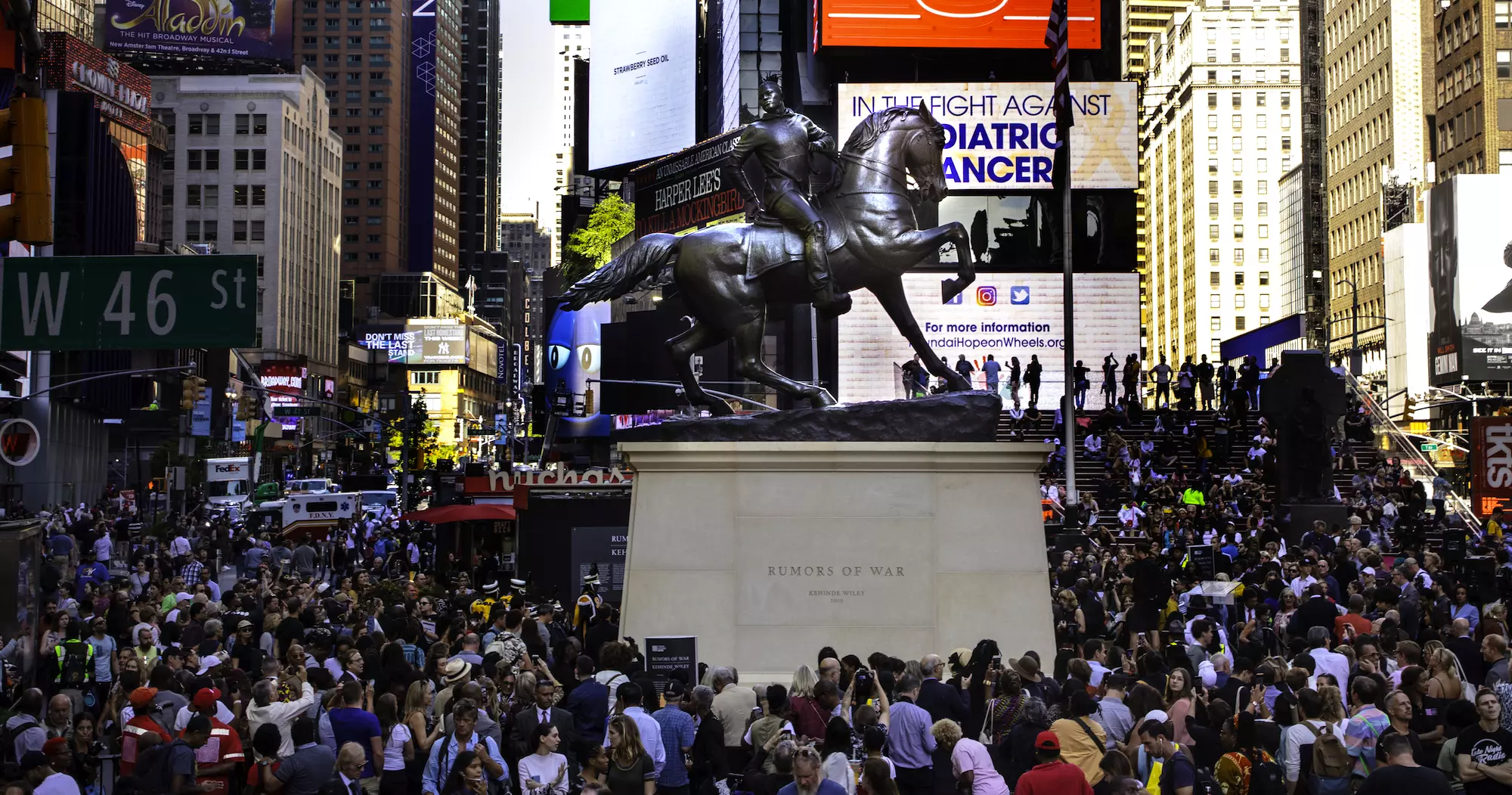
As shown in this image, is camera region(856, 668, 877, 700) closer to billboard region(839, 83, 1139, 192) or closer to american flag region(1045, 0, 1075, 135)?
american flag region(1045, 0, 1075, 135)

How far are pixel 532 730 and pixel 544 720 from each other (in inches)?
10.0

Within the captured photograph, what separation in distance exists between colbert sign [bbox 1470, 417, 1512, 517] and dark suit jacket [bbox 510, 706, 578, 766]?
14.8 meters

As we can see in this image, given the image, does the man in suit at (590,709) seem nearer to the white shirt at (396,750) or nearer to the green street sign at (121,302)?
the white shirt at (396,750)

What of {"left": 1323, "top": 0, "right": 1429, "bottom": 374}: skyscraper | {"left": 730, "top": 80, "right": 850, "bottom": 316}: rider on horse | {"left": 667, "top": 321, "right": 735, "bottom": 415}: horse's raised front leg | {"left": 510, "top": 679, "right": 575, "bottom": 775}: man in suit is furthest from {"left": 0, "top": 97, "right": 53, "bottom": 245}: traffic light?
{"left": 1323, "top": 0, "right": 1429, "bottom": 374}: skyscraper

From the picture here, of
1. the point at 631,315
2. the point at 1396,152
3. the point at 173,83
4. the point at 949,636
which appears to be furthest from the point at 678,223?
the point at 173,83

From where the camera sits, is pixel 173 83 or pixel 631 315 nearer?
pixel 631 315

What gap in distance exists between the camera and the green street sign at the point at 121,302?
11539mm

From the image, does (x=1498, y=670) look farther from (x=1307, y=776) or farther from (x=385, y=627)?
(x=385, y=627)

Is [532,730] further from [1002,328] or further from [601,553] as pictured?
[1002,328]

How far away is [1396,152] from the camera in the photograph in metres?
105

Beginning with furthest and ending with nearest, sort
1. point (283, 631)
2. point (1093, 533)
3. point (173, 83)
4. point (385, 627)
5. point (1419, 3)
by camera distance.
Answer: point (173, 83)
point (1419, 3)
point (1093, 533)
point (385, 627)
point (283, 631)

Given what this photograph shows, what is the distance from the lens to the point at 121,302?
11578mm

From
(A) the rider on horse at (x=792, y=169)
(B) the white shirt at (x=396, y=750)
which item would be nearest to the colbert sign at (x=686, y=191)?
(A) the rider on horse at (x=792, y=169)

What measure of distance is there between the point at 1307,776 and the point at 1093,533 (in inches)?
899
